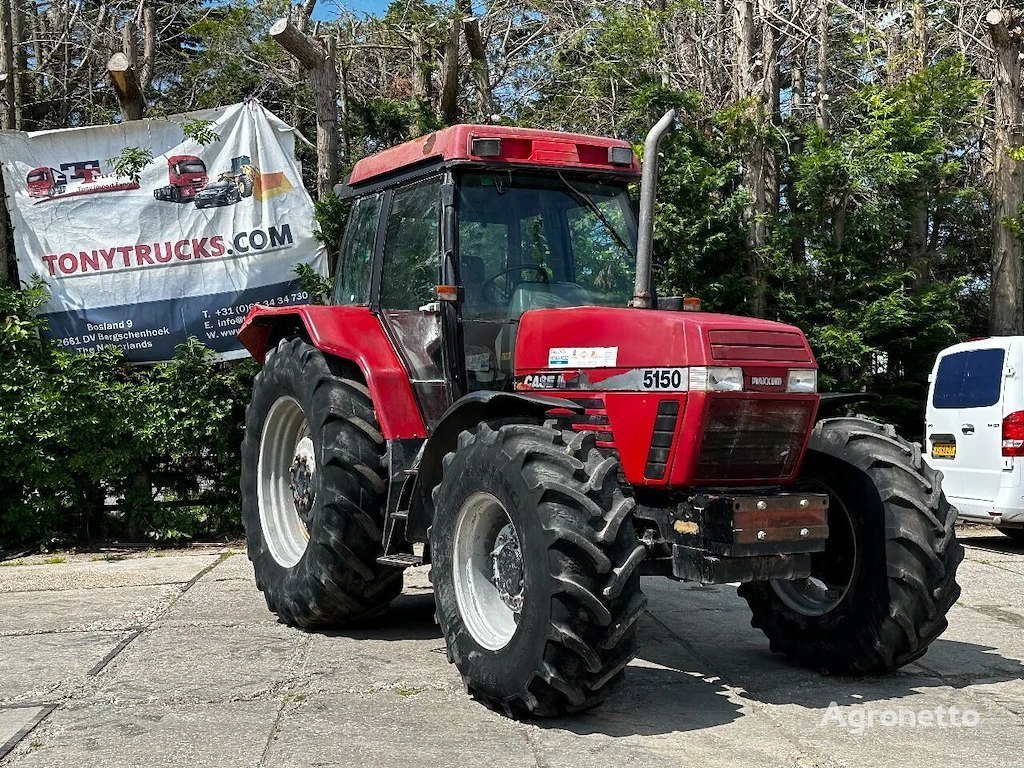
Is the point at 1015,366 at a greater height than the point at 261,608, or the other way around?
the point at 1015,366

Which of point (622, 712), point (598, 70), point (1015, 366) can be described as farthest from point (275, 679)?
point (598, 70)

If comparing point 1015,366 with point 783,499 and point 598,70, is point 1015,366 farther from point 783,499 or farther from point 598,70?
→ point 598,70

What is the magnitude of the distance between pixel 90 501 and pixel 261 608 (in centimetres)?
396

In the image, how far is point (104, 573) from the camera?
29.0ft

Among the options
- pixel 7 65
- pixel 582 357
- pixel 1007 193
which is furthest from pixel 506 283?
pixel 1007 193

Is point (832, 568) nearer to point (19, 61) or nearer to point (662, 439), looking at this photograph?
point (662, 439)

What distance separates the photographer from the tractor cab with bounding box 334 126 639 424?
5805mm

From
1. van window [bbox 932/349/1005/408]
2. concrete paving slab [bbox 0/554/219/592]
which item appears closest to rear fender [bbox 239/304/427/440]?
concrete paving slab [bbox 0/554/219/592]

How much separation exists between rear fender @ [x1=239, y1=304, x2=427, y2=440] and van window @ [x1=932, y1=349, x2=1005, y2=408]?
19.7 ft

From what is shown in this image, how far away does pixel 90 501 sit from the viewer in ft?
34.3

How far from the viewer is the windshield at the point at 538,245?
5871mm

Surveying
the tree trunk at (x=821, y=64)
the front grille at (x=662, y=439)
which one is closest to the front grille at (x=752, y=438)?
the front grille at (x=662, y=439)

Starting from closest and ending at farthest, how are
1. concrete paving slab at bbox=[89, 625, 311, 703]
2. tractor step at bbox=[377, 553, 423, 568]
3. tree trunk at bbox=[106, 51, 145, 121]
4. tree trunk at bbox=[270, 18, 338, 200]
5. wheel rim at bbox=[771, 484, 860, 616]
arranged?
concrete paving slab at bbox=[89, 625, 311, 703] < wheel rim at bbox=[771, 484, 860, 616] < tractor step at bbox=[377, 553, 423, 568] < tree trunk at bbox=[106, 51, 145, 121] < tree trunk at bbox=[270, 18, 338, 200]

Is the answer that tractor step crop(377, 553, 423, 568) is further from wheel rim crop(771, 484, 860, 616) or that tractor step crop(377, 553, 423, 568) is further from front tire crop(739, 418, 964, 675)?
wheel rim crop(771, 484, 860, 616)
